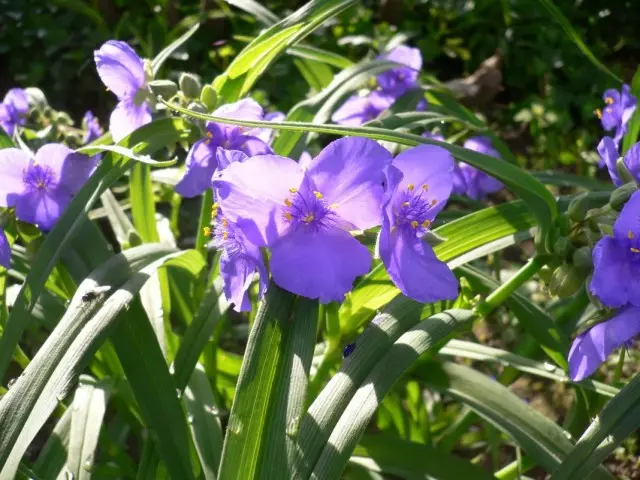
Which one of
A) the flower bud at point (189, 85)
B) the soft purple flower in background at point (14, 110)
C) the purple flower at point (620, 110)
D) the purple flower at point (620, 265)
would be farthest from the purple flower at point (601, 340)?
the soft purple flower in background at point (14, 110)

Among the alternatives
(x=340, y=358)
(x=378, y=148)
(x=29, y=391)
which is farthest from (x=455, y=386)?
(x=29, y=391)

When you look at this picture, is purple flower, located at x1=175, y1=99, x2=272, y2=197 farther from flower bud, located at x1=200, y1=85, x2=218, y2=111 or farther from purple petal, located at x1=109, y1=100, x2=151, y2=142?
purple petal, located at x1=109, y1=100, x2=151, y2=142

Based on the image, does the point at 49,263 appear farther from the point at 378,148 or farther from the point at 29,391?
the point at 378,148

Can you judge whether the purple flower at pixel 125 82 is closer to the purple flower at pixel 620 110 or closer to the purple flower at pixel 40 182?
the purple flower at pixel 40 182

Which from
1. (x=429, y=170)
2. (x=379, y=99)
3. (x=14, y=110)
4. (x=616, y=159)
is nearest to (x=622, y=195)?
(x=616, y=159)

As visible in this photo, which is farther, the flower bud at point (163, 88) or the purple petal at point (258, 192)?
the flower bud at point (163, 88)

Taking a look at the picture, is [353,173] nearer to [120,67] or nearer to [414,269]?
[414,269]

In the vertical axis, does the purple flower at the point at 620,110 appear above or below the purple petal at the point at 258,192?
above
